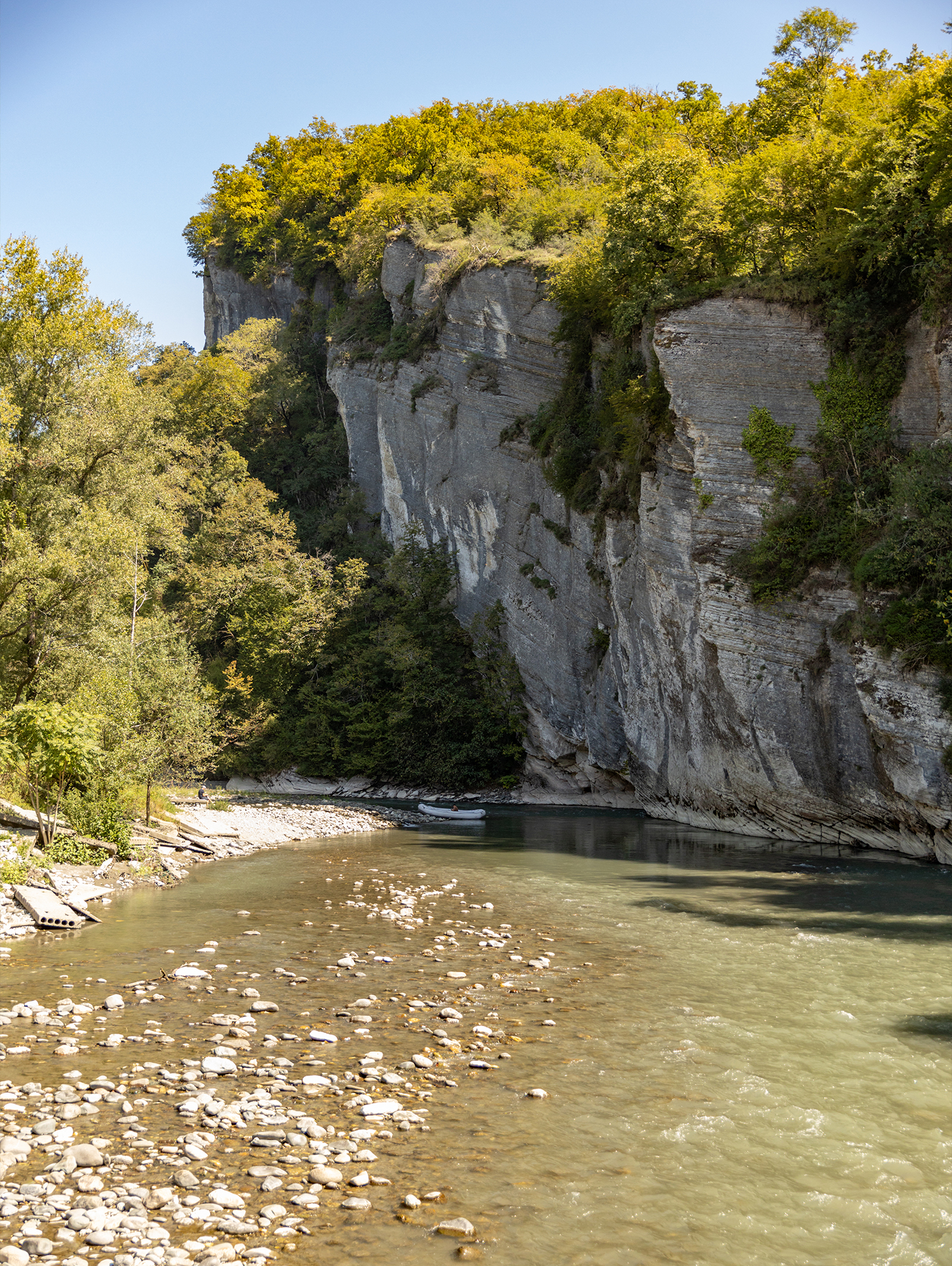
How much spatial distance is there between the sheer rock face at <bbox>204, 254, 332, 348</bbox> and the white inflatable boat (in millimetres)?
47419

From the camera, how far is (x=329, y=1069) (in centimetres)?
802

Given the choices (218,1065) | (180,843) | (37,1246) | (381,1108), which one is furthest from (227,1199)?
(180,843)

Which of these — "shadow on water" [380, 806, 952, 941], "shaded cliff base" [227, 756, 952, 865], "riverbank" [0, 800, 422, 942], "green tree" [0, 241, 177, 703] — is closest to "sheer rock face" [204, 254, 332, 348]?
"shaded cliff base" [227, 756, 952, 865]

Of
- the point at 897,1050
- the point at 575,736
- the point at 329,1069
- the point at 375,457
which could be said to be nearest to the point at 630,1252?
the point at 329,1069

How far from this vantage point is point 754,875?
19359mm

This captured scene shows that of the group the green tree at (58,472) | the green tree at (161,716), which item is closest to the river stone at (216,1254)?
the green tree at (161,716)

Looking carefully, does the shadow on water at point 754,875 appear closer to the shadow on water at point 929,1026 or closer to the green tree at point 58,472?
the shadow on water at point 929,1026

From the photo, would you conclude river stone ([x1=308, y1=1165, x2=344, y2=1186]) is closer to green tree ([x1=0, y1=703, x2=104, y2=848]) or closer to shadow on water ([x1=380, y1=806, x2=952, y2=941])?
shadow on water ([x1=380, y1=806, x2=952, y2=941])

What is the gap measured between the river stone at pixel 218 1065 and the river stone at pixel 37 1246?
267 centimetres

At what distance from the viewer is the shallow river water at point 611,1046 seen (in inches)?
226

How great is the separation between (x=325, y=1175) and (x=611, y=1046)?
362cm

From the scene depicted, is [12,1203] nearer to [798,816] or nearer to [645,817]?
[798,816]

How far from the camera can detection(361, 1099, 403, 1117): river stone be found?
280 inches

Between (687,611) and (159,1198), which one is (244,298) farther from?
(159,1198)
